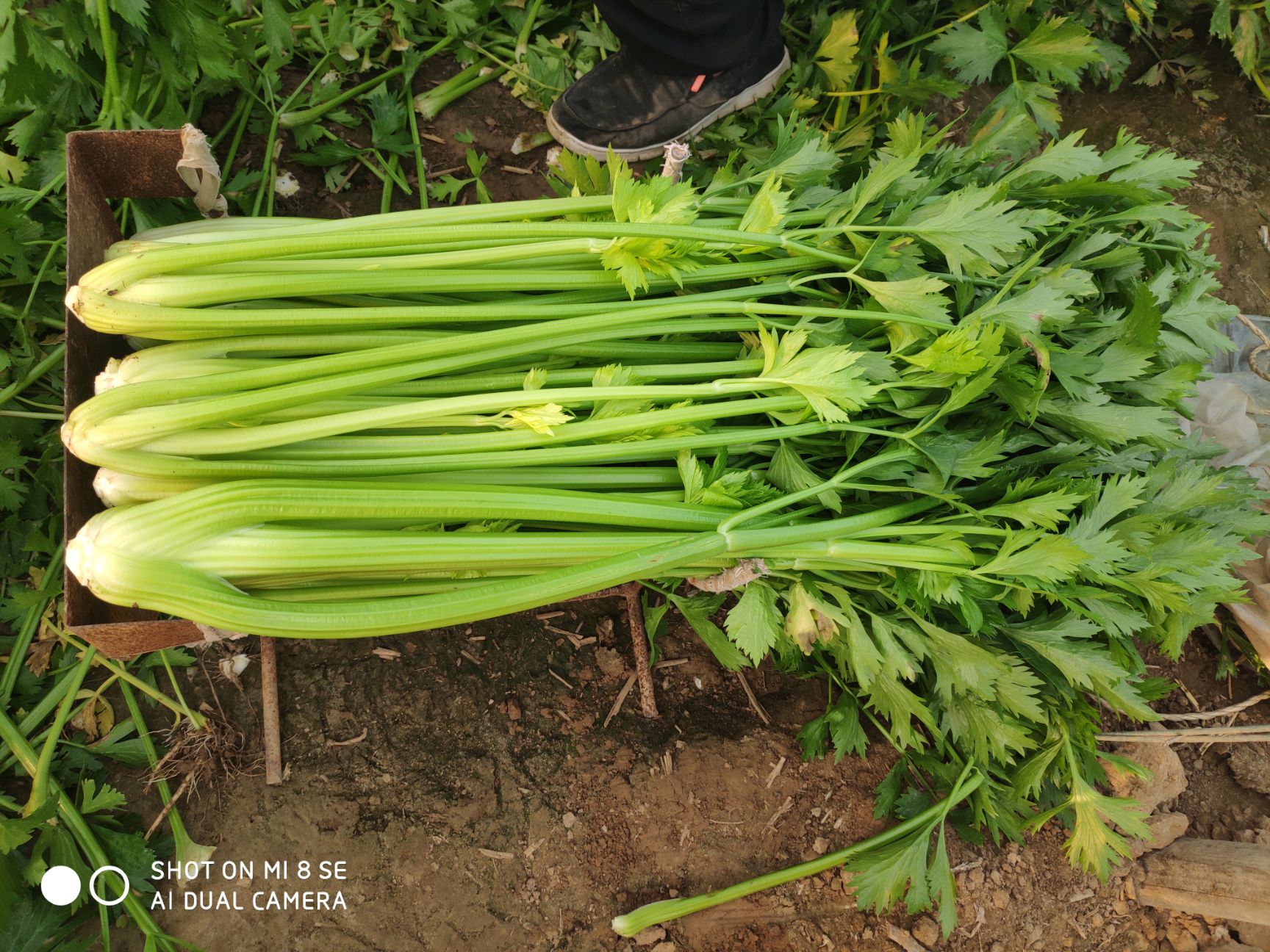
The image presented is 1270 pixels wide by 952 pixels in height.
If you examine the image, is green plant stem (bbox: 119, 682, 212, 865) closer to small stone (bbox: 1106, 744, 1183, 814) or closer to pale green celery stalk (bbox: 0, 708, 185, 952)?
→ pale green celery stalk (bbox: 0, 708, 185, 952)

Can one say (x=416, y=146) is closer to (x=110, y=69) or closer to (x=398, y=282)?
(x=110, y=69)

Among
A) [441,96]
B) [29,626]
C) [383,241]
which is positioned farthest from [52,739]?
[441,96]

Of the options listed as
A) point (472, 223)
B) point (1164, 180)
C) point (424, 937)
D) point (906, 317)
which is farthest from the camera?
point (424, 937)

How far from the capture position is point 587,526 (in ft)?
7.14

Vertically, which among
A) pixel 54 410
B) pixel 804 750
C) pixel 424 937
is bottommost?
pixel 424 937

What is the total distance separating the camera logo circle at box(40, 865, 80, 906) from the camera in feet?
7.64

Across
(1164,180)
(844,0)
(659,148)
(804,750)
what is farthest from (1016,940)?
(844,0)

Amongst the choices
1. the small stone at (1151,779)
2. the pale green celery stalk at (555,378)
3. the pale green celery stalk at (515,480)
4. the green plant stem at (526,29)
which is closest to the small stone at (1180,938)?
the small stone at (1151,779)

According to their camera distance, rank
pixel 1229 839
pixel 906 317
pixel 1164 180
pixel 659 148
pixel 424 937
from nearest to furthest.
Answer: pixel 906 317, pixel 1164 180, pixel 424 937, pixel 1229 839, pixel 659 148

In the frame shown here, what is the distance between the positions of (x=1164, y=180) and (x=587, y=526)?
2022mm

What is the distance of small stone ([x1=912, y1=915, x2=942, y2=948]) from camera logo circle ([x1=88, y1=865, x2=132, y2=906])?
2.63 metres

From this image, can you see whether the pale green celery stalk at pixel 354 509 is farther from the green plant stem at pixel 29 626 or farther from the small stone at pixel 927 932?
the small stone at pixel 927 932

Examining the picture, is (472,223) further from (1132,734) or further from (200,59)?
(1132,734)

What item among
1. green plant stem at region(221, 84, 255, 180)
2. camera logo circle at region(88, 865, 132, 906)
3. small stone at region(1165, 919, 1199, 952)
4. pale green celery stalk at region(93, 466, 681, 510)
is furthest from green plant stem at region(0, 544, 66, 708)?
small stone at region(1165, 919, 1199, 952)
